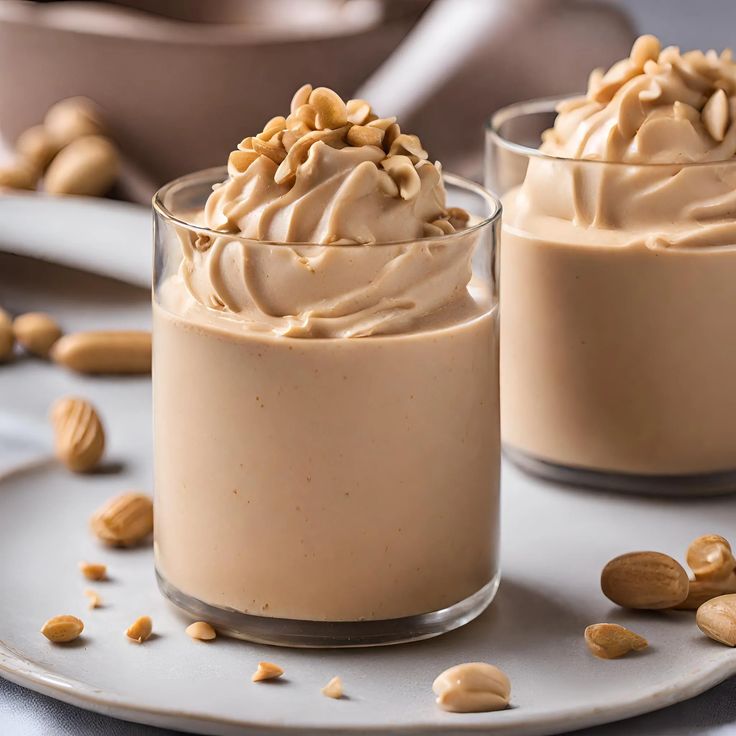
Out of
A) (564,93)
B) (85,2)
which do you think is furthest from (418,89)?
(85,2)

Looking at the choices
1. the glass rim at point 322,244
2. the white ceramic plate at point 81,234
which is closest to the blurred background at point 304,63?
the white ceramic plate at point 81,234

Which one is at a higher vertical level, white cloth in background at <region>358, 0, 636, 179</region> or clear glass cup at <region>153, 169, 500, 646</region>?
white cloth in background at <region>358, 0, 636, 179</region>

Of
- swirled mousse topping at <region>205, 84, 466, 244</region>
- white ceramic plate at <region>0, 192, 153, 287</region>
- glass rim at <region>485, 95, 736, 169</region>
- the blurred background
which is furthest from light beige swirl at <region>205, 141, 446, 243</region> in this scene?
the blurred background

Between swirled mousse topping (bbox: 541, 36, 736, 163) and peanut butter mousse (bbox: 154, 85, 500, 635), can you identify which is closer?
peanut butter mousse (bbox: 154, 85, 500, 635)


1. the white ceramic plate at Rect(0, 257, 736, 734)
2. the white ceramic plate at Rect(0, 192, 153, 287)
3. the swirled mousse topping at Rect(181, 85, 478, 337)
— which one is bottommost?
the white ceramic plate at Rect(0, 257, 736, 734)

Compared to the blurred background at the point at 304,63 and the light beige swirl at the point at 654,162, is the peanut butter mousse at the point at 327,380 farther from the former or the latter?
the blurred background at the point at 304,63

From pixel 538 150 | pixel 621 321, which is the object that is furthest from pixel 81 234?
pixel 621 321

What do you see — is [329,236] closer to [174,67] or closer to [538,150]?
[538,150]

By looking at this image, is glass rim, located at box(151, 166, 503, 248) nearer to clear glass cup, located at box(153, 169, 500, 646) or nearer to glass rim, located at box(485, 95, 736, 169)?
clear glass cup, located at box(153, 169, 500, 646)
